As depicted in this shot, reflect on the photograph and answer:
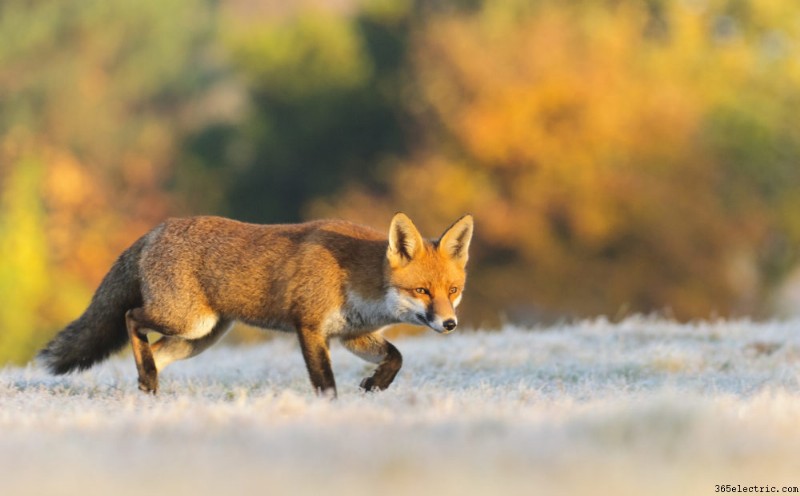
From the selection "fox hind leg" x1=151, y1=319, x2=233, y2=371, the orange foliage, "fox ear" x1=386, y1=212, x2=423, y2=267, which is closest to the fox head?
"fox ear" x1=386, y1=212, x2=423, y2=267

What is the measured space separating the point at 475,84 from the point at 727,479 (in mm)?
31694

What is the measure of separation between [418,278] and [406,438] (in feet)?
10.1

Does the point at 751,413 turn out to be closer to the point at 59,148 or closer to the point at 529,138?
the point at 529,138

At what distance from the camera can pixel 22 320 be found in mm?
31156

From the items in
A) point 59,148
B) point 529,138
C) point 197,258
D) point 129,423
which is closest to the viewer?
point 129,423

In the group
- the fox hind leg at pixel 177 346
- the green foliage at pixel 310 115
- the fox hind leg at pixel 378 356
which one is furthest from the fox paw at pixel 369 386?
the green foliage at pixel 310 115

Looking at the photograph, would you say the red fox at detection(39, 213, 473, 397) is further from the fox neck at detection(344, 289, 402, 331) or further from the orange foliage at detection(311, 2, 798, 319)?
the orange foliage at detection(311, 2, 798, 319)

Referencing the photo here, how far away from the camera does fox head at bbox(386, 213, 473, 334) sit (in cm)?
803

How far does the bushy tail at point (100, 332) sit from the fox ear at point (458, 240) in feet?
7.41

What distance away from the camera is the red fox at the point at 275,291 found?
8102 mm

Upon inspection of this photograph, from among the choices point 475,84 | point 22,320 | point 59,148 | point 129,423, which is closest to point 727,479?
point 129,423

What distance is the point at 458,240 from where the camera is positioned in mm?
8500

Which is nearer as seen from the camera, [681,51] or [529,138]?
[529,138]

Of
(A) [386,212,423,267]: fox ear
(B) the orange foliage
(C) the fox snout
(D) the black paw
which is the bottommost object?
(D) the black paw
